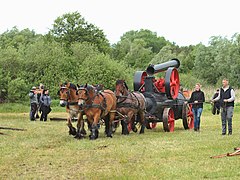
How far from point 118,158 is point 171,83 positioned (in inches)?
288

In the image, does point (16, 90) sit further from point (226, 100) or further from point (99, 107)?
point (226, 100)

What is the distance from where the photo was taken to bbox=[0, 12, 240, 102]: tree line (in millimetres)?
39312

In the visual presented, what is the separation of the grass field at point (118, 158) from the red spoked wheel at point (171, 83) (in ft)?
8.46

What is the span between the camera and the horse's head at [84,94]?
44.2 ft

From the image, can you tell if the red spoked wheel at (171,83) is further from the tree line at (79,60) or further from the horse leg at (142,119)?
the tree line at (79,60)

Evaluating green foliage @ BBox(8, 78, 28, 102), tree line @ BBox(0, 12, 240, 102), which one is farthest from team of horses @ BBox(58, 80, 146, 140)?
tree line @ BBox(0, 12, 240, 102)

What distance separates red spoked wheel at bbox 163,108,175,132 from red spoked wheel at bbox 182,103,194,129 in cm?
79

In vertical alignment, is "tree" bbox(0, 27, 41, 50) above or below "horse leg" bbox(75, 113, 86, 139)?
above

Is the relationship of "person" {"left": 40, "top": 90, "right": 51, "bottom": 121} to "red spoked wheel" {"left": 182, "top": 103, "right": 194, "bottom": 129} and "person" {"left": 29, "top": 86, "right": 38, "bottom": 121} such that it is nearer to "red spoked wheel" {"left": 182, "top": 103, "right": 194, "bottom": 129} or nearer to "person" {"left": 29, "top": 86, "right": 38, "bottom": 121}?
"person" {"left": 29, "top": 86, "right": 38, "bottom": 121}

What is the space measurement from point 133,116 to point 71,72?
86.8 feet

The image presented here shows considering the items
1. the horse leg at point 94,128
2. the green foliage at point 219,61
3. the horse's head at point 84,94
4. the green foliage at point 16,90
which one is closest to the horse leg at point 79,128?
the horse leg at point 94,128

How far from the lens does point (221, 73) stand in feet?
186

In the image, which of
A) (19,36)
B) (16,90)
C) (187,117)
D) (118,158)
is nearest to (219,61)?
(16,90)

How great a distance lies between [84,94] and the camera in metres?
13.6
